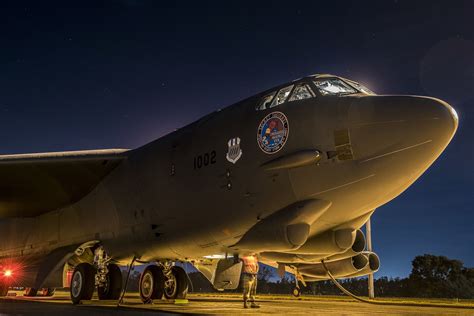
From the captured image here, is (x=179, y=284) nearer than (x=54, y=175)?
No

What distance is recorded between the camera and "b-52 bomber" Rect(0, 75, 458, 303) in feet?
24.7

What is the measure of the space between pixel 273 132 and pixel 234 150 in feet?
3.07

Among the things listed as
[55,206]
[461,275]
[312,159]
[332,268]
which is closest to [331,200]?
[312,159]

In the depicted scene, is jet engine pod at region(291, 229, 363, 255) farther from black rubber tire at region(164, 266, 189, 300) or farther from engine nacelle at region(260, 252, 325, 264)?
black rubber tire at region(164, 266, 189, 300)

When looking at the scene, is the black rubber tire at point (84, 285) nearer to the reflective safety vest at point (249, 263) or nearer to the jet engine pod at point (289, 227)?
the reflective safety vest at point (249, 263)

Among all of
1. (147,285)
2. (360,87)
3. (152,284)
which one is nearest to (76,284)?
(147,285)

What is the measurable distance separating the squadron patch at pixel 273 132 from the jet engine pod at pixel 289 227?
1.06m

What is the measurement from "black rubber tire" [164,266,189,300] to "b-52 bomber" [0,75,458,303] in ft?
0.10

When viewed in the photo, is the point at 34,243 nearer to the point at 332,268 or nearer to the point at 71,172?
the point at 71,172

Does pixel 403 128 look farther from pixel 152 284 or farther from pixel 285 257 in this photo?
pixel 152 284

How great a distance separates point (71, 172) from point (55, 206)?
Answer: 243cm

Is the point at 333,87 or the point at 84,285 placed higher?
the point at 333,87

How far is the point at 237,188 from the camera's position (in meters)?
8.87

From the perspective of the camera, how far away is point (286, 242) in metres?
7.78
